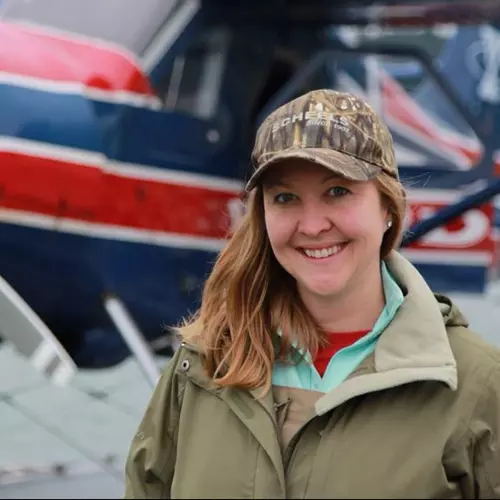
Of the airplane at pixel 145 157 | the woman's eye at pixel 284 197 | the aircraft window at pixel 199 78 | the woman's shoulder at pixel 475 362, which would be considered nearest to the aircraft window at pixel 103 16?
the airplane at pixel 145 157

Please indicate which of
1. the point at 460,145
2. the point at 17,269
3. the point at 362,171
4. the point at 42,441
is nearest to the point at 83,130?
the point at 17,269

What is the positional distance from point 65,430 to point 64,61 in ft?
5.48

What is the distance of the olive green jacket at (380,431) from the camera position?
0.99 m

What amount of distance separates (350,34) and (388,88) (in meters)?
2.29

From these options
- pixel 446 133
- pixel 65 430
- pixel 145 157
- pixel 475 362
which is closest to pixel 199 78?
pixel 145 157

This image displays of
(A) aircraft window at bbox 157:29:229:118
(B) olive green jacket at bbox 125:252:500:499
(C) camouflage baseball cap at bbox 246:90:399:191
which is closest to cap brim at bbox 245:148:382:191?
(C) camouflage baseball cap at bbox 246:90:399:191

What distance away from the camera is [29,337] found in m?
2.50

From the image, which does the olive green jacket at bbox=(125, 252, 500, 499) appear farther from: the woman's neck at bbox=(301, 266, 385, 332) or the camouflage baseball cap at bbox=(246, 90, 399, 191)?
the camouflage baseball cap at bbox=(246, 90, 399, 191)

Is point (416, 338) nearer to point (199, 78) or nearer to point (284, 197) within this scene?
point (284, 197)

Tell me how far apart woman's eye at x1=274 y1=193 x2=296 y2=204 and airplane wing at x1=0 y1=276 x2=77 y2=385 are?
1575mm

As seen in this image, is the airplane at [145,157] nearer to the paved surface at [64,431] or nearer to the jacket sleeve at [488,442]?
the paved surface at [64,431]

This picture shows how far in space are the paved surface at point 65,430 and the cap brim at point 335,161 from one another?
71.3 inches

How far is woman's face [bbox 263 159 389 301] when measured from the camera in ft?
3.55

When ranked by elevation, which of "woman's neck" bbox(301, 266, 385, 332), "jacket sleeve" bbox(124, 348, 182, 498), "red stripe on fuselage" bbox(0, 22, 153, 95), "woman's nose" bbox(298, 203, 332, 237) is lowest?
"jacket sleeve" bbox(124, 348, 182, 498)
